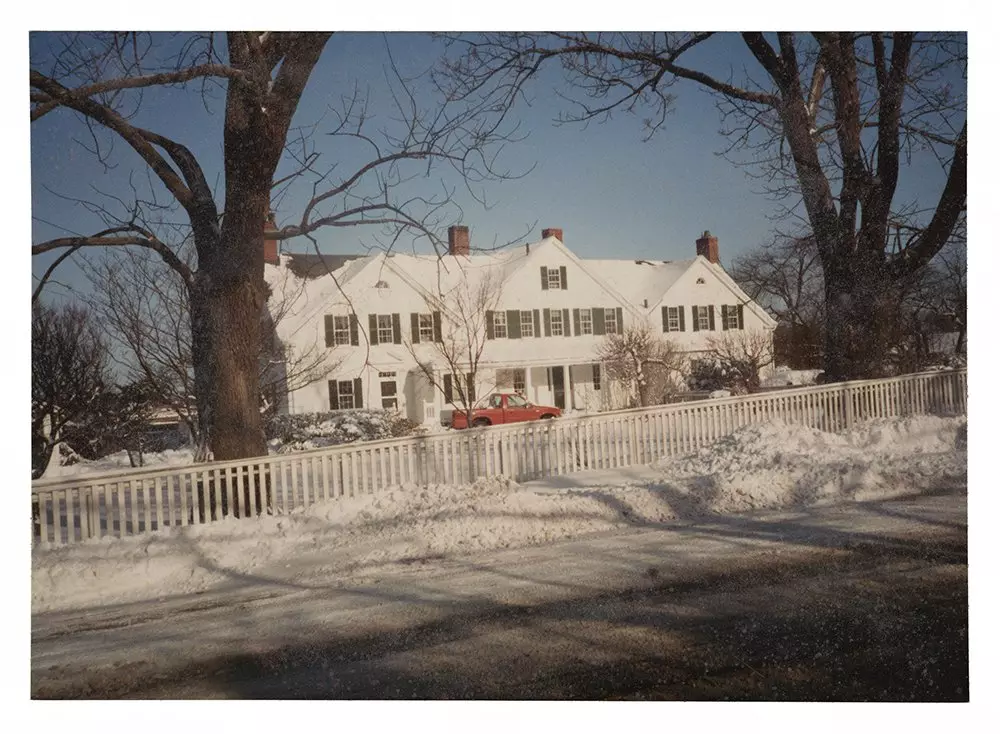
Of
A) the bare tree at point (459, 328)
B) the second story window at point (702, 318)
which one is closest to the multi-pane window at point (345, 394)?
the bare tree at point (459, 328)

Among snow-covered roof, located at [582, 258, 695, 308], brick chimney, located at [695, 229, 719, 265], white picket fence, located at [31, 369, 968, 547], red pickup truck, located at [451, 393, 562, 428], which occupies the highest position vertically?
brick chimney, located at [695, 229, 719, 265]

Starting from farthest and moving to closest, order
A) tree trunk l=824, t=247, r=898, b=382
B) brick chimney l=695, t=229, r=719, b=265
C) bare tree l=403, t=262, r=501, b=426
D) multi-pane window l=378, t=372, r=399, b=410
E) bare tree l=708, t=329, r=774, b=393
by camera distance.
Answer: bare tree l=708, t=329, r=774, b=393, tree trunk l=824, t=247, r=898, b=382, brick chimney l=695, t=229, r=719, b=265, bare tree l=403, t=262, r=501, b=426, multi-pane window l=378, t=372, r=399, b=410

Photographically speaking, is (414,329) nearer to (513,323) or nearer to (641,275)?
(513,323)

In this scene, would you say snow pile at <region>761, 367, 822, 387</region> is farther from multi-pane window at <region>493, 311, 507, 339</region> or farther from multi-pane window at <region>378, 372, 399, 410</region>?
multi-pane window at <region>378, 372, 399, 410</region>

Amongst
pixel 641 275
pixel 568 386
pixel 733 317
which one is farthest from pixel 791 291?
pixel 568 386

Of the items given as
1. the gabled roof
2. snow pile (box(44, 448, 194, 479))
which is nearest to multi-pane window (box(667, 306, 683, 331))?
the gabled roof

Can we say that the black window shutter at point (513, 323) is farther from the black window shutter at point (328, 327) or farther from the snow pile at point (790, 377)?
the snow pile at point (790, 377)

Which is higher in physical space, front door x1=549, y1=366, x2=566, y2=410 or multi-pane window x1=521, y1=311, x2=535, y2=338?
multi-pane window x1=521, y1=311, x2=535, y2=338

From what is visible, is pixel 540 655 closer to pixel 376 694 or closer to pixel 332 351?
pixel 376 694
